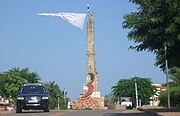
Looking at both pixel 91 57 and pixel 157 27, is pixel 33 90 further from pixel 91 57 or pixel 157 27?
pixel 91 57

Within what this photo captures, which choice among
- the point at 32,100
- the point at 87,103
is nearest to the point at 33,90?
the point at 32,100

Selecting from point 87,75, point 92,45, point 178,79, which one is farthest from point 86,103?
point 178,79

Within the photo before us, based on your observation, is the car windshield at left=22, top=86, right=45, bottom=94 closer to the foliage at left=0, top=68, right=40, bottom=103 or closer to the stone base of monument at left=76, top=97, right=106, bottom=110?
the stone base of monument at left=76, top=97, right=106, bottom=110

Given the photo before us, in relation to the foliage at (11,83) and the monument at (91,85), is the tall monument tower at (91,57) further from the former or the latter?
the foliage at (11,83)

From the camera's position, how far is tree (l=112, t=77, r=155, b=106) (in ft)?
293

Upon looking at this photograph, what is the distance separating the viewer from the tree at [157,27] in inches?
663

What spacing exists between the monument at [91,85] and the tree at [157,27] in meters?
40.8

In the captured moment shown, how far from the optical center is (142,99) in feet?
290

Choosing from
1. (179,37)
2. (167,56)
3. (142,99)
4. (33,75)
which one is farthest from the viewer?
(142,99)

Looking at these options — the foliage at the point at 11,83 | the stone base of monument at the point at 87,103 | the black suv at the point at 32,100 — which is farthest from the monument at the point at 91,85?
the black suv at the point at 32,100

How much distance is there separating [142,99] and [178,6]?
73282 millimetres

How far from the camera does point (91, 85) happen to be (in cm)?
6494

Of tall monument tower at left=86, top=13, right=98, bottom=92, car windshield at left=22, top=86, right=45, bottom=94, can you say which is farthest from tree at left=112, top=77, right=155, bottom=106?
car windshield at left=22, top=86, right=45, bottom=94

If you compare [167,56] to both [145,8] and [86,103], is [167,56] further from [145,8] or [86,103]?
[86,103]
